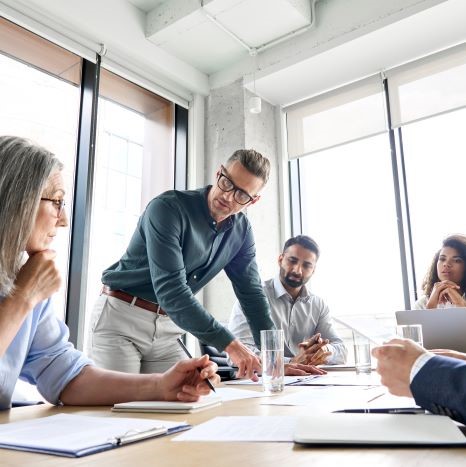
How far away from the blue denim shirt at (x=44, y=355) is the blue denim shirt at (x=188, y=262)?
545 millimetres

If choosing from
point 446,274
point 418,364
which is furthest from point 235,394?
point 446,274

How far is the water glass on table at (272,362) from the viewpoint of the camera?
1212 mm

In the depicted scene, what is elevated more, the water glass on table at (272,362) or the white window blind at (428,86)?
the white window blind at (428,86)

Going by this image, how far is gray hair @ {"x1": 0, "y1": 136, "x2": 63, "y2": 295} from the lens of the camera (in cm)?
104

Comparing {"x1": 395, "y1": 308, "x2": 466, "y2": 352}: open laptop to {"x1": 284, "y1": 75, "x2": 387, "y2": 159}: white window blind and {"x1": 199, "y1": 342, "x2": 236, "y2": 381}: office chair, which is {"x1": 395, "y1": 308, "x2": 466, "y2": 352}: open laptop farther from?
{"x1": 284, "y1": 75, "x2": 387, "y2": 159}: white window blind

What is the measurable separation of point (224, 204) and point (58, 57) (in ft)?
5.84

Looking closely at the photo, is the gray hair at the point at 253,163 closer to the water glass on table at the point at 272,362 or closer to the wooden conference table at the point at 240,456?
the water glass on table at the point at 272,362

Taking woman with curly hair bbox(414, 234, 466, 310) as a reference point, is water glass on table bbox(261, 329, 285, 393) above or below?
below

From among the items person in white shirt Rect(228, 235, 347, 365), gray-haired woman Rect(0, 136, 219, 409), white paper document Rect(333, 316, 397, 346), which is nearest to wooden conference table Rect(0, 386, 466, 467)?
gray-haired woman Rect(0, 136, 219, 409)

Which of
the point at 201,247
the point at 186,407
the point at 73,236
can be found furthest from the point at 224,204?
the point at 73,236

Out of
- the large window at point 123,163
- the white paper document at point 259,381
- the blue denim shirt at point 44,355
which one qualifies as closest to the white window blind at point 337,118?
the large window at point 123,163

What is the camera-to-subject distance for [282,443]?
1.97 feet

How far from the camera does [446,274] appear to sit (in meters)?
2.68

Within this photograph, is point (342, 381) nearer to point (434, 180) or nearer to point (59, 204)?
point (59, 204)
